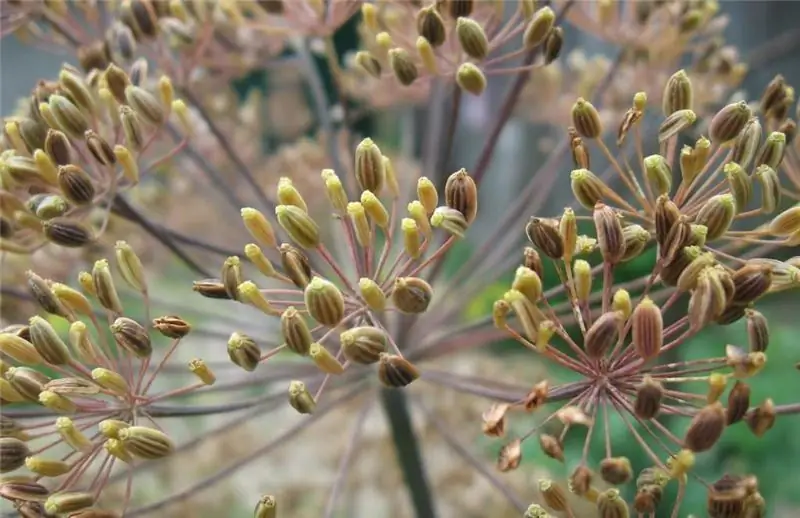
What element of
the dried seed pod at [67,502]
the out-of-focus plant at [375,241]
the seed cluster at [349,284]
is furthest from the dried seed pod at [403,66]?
the dried seed pod at [67,502]

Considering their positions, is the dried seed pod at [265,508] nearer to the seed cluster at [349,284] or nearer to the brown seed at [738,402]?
the seed cluster at [349,284]

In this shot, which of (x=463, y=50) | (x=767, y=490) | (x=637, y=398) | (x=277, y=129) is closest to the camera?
(x=637, y=398)

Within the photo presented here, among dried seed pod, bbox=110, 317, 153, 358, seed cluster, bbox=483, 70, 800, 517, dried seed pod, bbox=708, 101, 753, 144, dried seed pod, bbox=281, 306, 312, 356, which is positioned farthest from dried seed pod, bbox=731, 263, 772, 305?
dried seed pod, bbox=110, 317, 153, 358

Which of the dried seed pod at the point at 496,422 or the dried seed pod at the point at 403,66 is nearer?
the dried seed pod at the point at 496,422

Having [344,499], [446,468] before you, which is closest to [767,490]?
[446,468]

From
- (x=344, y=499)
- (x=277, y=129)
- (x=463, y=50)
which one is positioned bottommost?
Result: (x=344, y=499)

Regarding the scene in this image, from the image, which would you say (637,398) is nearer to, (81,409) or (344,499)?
(81,409)
